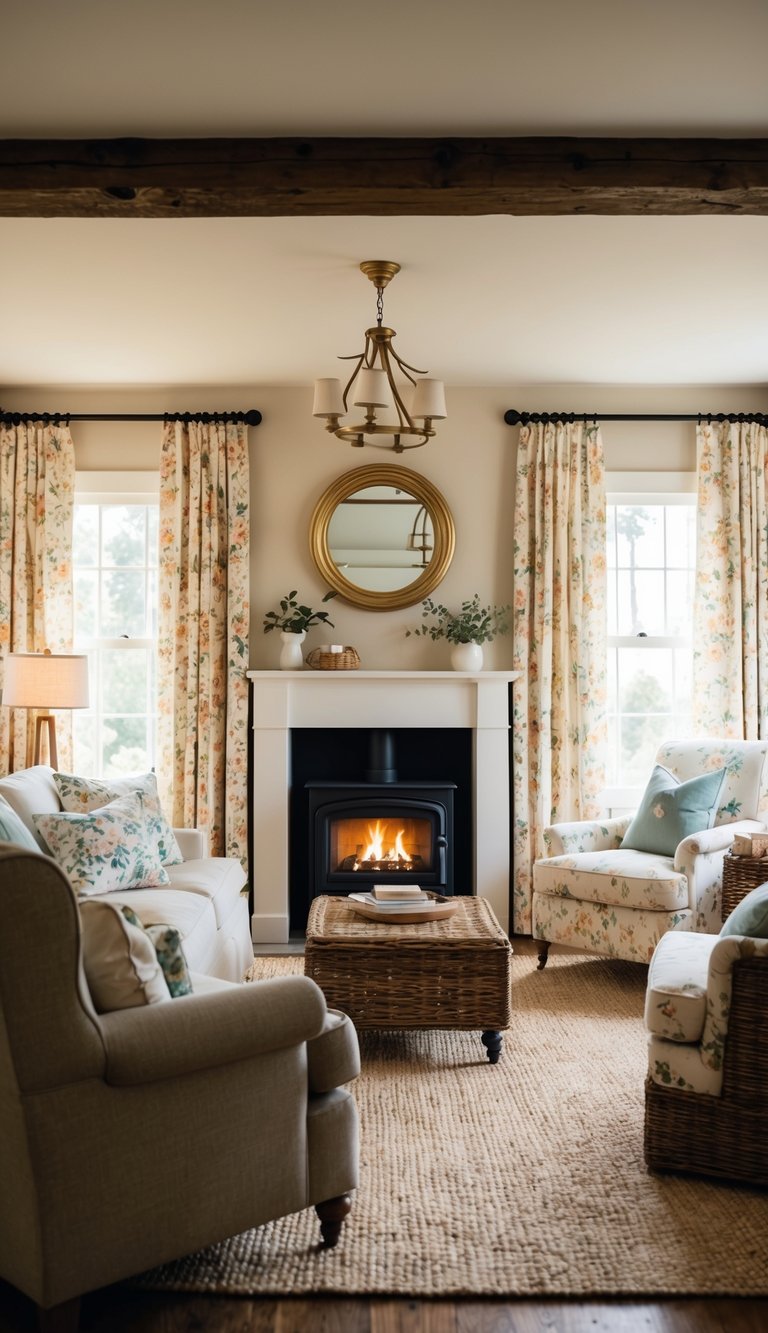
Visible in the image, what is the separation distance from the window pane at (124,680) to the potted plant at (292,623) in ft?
2.28

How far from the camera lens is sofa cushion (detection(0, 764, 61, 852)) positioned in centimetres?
381

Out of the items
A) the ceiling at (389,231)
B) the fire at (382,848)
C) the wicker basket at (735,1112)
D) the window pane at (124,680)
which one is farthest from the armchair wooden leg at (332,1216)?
the window pane at (124,680)

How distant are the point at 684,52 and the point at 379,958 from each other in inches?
104

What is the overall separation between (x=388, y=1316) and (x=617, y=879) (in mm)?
2494

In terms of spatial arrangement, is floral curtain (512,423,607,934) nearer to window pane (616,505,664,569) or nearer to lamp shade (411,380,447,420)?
window pane (616,505,664,569)

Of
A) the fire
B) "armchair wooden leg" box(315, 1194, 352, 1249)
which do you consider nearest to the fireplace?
the fire

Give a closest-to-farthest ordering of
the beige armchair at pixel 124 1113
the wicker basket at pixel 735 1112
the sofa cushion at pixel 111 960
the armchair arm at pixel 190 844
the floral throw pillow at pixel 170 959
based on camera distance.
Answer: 1. the beige armchair at pixel 124 1113
2. the sofa cushion at pixel 111 960
3. the floral throw pillow at pixel 170 959
4. the wicker basket at pixel 735 1112
5. the armchair arm at pixel 190 844

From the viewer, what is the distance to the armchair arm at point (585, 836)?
15.8 feet

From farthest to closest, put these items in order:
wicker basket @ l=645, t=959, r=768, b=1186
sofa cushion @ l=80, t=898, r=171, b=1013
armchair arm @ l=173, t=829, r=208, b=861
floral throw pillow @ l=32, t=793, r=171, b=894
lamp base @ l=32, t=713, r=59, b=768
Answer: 1. lamp base @ l=32, t=713, r=59, b=768
2. armchair arm @ l=173, t=829, r=208, b=861
3. floral throw pillow @ l=32, t=793, r=171, b=894
4. wicker basket @ l=645, t=959, r=768, b=1186
5. sofa cushion @ l=80, t=898, r=171, b=1013

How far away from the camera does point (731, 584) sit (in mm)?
5559

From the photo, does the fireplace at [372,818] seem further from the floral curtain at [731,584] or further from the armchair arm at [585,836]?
the floral curtain at [731,584]

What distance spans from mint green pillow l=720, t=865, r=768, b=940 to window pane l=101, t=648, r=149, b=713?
11.8ft

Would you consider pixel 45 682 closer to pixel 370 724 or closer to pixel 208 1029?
pixel 370 724

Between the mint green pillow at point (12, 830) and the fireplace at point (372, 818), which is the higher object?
the mint green pillow at point (12, 830)
